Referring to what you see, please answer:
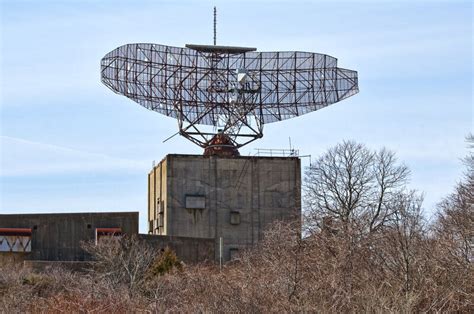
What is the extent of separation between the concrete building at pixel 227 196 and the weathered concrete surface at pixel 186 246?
4.03m

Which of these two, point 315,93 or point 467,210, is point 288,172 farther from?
point 467,210

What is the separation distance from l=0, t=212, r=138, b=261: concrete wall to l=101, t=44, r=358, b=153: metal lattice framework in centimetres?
826

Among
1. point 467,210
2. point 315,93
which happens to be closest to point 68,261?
point 315,93

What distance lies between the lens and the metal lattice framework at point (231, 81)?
72312mm

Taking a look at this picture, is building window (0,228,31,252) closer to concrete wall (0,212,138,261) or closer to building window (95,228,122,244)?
concrete wall (0,212,138,261)

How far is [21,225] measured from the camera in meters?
72.0

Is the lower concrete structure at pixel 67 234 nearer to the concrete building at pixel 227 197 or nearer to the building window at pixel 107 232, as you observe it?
the building window at pixel 107 232

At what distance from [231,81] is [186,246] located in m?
12.1

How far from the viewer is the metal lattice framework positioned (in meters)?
72.3

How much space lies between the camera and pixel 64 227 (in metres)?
72.4

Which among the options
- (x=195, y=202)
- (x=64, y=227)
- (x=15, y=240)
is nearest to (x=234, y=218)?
(x=195, y=202)

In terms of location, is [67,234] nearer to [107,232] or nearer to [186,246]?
[107,232]

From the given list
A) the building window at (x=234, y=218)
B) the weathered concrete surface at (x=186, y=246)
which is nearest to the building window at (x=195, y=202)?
the building window at (x=234, y=218)

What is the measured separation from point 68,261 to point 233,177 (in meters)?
14.4
